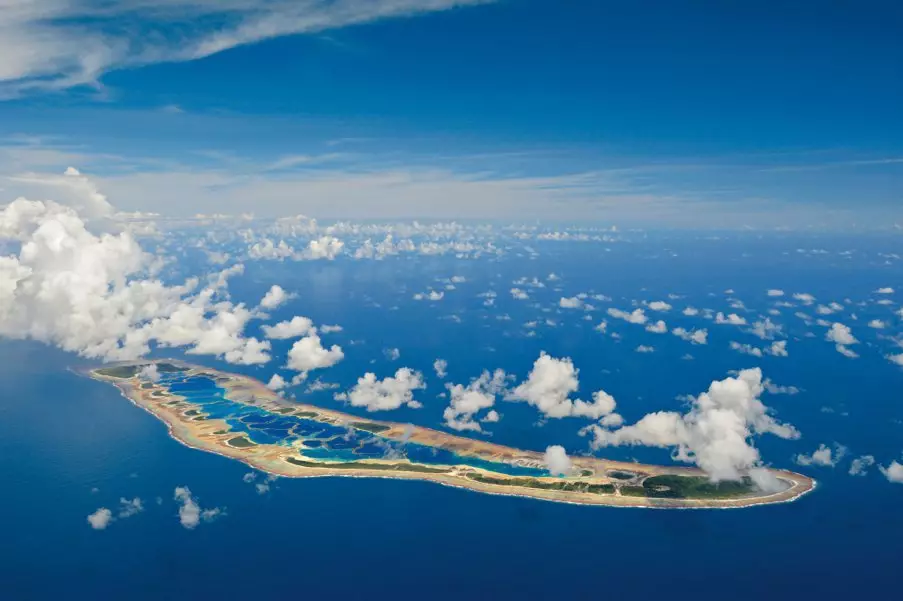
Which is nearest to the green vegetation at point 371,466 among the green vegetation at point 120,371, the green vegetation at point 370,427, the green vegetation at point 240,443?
the green vegetation at point 240,443

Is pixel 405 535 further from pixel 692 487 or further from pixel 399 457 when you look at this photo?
pixel 692 487

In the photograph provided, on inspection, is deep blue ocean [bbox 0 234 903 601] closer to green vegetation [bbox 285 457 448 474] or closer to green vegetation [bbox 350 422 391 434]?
green vegetation [bbox 285 457 448 474]

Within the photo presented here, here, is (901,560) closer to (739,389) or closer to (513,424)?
(739,389)

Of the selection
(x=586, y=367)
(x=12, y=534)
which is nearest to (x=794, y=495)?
(x=586, y=367)

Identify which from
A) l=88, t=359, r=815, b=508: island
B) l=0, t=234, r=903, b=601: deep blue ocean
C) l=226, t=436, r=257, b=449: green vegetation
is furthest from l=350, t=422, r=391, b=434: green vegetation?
l=226, t=436, r=257, b=449: green vegetation

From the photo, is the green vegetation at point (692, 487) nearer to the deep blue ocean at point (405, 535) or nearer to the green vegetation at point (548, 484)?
the deep blue ocean at point (405, 535)

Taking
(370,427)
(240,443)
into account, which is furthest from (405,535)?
(240,443)
